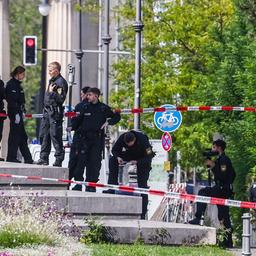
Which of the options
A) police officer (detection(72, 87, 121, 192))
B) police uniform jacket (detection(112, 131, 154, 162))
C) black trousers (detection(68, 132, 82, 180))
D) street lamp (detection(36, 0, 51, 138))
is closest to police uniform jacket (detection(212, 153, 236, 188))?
police uniform jacket (detection(112, 131, 154, 162))

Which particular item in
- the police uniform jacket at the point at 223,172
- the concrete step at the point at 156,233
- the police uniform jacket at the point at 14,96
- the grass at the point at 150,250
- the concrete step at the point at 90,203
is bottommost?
the grass at the point at 150,250

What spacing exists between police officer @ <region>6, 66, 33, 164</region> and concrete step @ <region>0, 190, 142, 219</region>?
3.65m

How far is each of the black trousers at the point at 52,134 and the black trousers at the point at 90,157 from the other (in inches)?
18.0

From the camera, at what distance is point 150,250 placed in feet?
60.5

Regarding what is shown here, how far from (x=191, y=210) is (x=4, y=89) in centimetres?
1291

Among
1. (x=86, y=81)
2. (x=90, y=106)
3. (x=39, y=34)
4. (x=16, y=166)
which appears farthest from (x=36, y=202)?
(x=39, y=34)

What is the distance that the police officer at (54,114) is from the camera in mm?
23547

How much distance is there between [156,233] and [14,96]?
5179mm

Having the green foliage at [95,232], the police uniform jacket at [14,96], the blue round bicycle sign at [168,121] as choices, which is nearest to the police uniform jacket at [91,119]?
the police uniform jacket at [14,96]

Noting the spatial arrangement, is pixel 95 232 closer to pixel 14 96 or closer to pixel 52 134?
pixel 52 134

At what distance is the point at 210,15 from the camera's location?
45.6 m

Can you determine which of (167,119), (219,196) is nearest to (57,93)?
(219,196)

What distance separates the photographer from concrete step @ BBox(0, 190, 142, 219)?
20.1 metres

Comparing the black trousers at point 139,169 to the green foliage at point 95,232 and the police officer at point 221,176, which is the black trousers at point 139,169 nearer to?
the police officer at point 221,176
